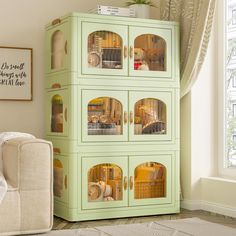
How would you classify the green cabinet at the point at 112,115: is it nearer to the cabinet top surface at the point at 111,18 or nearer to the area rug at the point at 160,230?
the cabinet top surface at the point at 111,18

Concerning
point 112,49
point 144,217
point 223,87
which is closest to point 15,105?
point 112,49

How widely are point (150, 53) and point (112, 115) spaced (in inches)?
26.4

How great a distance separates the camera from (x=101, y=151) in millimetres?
4336

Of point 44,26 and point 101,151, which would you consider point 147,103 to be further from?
point 44,26

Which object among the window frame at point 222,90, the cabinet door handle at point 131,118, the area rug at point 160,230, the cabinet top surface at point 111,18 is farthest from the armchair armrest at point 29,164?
the window frame at point 222,90

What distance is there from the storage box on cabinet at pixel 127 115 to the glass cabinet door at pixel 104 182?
0.19m

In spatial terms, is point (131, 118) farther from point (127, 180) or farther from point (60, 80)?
point (60, 80)

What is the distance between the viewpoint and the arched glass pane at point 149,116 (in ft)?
14.9

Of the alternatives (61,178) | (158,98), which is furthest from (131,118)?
(61,178)

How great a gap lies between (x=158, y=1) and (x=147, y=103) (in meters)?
1.21

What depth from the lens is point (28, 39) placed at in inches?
186

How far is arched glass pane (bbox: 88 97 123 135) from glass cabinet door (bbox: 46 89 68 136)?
207 millimetres

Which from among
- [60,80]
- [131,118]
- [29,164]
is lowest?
[29,164]

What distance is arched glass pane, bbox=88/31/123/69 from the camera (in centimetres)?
435
